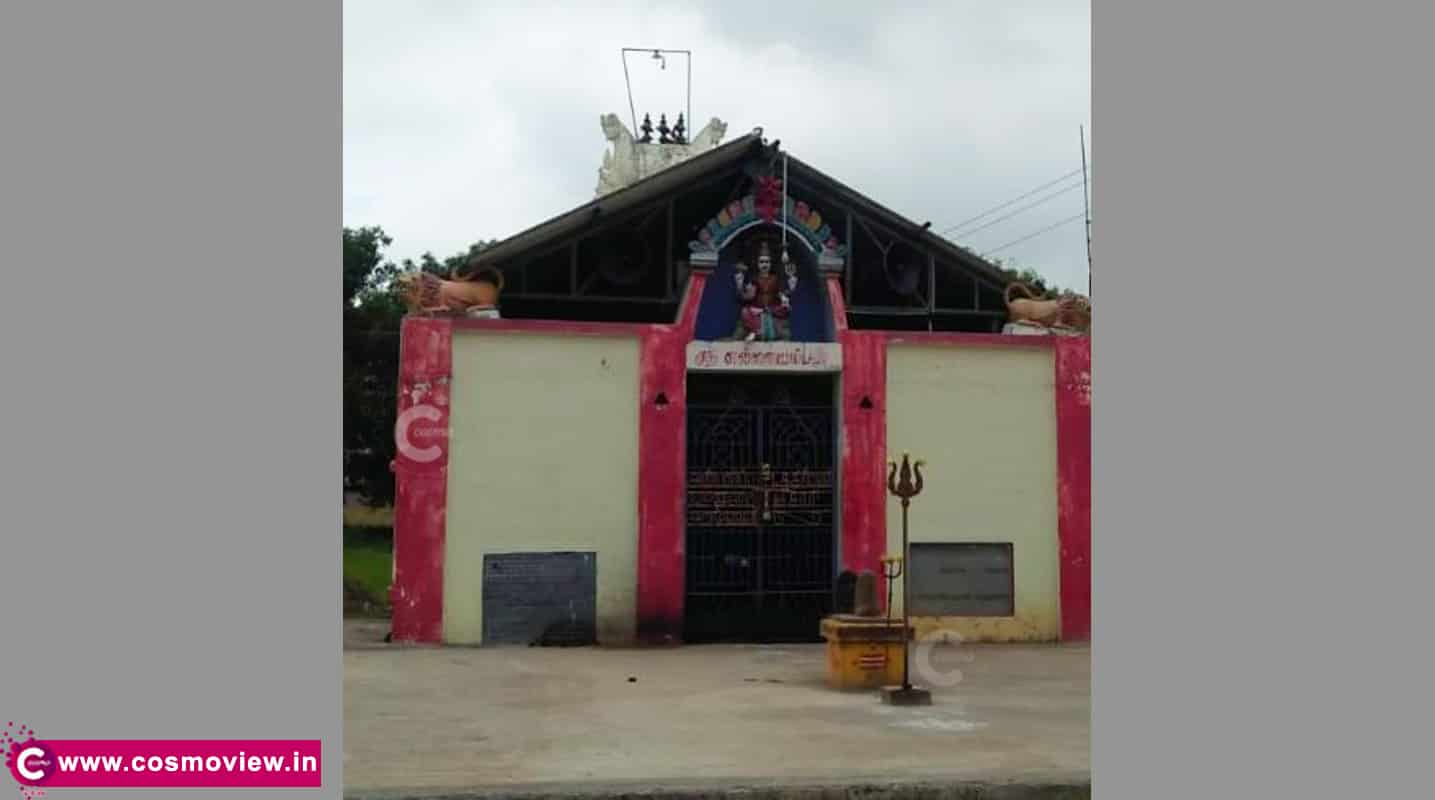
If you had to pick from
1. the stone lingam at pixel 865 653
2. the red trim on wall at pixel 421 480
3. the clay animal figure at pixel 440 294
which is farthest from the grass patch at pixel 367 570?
the stone lingam at pixel 865 653

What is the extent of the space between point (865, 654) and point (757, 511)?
186 inches

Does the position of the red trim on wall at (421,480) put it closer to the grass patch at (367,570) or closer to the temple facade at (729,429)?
the temple facade at (729,429)

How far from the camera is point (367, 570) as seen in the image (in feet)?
95.6

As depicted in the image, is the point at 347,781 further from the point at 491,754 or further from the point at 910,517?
the point at 910,517

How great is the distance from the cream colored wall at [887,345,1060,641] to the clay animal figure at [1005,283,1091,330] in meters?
0.43

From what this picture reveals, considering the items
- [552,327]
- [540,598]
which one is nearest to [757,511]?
[540,598]

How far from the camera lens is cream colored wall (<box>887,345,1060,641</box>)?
17031 millimetres

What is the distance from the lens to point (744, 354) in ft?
54.7

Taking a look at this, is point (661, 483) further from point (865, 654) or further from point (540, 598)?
point (865, 654)

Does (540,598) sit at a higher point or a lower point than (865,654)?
higher

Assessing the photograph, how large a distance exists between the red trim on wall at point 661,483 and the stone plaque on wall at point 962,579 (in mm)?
2894

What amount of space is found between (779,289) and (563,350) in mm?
2704

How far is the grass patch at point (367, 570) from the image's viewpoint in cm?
2288
